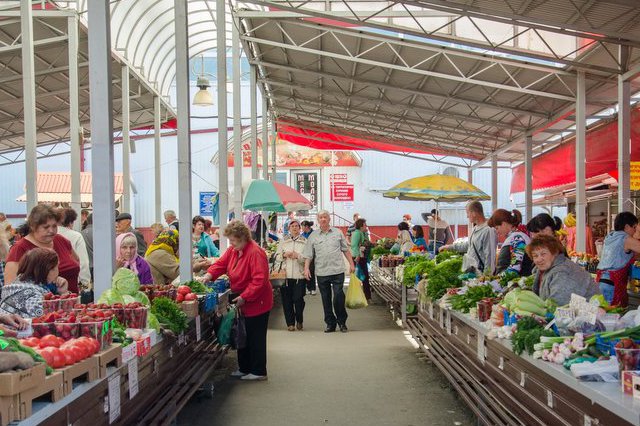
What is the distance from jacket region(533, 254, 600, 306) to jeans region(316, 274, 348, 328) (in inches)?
239

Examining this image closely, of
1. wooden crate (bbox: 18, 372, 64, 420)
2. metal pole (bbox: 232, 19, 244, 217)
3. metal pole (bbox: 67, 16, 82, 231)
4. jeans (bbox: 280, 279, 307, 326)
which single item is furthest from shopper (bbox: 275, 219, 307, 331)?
wooden crate (bbox: 18, 372, 64, 420)

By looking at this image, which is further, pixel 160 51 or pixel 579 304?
pixel 160 51

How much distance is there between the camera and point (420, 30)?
1330 cm

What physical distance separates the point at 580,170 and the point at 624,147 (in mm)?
1724

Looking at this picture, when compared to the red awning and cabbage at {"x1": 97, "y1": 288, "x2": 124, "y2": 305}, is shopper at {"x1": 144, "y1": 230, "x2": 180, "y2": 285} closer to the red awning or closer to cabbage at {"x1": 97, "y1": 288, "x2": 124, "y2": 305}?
cabbage at {"x1": 97, "y1": 288, "x2": 124, "y2": 305}

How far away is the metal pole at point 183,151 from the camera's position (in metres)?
8.21

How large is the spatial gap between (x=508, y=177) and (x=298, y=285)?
26.2 meters

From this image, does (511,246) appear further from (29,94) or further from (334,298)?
(29,94)

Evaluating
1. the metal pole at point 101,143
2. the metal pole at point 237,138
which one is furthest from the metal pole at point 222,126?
the metal pole at point 101,143

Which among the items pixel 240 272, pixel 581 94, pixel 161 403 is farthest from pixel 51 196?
pixel 161 403

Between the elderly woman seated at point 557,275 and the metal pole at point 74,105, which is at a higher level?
the metal pole at point 74,105

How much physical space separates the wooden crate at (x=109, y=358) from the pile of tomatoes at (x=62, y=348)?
2.0 inches

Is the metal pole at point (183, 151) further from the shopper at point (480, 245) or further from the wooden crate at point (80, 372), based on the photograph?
the wooden crate at point (80, 372)

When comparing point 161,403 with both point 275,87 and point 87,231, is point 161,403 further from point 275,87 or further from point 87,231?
point 275,87
